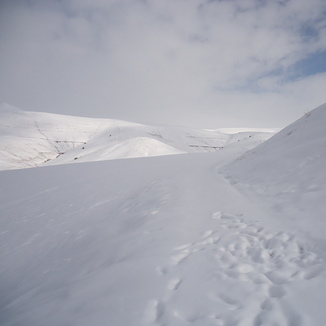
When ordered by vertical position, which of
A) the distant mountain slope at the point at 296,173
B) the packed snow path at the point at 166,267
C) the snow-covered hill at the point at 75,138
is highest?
the snow-covered hill at the point at 75,138

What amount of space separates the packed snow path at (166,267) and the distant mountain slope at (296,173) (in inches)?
23.9

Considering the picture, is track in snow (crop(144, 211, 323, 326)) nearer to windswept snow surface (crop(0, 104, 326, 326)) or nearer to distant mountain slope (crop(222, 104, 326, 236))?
windswept snow surface (crop(0, 104, 326, 326))

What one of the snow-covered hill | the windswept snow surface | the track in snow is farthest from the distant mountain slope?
the snow-covered hill

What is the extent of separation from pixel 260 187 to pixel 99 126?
13666cm

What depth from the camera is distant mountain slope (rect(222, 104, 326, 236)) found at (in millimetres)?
4918

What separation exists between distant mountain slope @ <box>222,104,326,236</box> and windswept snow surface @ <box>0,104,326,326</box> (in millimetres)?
98

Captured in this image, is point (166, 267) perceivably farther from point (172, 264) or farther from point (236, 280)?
point (236, 280)

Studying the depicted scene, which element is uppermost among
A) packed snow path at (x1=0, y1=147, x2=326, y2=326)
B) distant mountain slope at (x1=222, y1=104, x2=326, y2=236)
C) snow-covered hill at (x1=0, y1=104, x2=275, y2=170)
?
snow-covered hill at (x1=0, y1=104, x2=275, y2=170)

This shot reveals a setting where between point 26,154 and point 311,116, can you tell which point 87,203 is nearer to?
point 311,116

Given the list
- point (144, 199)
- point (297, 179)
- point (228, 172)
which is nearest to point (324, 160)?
point (297, 179)

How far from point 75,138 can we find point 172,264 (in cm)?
12056

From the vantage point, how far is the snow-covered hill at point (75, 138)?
7706cm

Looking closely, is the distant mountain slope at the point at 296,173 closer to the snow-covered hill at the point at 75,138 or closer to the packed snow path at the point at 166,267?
the packed snow path at the point at 166,267

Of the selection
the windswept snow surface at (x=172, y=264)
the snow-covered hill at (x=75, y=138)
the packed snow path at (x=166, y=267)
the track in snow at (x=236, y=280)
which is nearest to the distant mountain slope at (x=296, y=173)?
the windswept snow surface at (x=172, y=264)
